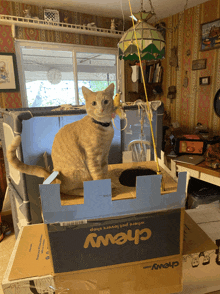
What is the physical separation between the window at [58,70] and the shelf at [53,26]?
204 millimetres

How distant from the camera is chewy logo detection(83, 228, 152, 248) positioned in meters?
0.45

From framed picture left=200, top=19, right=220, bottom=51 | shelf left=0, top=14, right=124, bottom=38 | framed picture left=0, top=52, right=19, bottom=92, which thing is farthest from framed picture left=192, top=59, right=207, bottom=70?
framed picture left=0, top=52, right=19, bottom=92

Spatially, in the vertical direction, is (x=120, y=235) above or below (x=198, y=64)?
below

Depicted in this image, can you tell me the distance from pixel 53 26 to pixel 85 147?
8.71ft

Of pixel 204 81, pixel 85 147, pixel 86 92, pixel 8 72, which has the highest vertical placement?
pixel 8 72

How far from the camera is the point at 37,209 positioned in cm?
121

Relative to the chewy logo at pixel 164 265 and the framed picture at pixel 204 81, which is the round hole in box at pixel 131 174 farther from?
the framed picture at pixel 204 81

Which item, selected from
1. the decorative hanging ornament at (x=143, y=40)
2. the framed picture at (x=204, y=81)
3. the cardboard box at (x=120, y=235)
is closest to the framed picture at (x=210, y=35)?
the framed picture at (x=204, y=81)

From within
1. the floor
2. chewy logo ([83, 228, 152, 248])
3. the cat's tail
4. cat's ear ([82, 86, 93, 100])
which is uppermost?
cat's ear ([82, 86, 93, 100])

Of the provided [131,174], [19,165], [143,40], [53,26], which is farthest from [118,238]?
[53,26]

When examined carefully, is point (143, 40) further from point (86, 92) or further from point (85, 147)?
point (85, 147)

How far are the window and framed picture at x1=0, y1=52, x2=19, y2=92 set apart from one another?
8 cm

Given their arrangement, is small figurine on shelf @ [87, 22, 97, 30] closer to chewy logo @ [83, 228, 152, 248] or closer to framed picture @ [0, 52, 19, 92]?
framed picture @ [0, 52, 19, 92]

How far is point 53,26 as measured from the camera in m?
2.61
